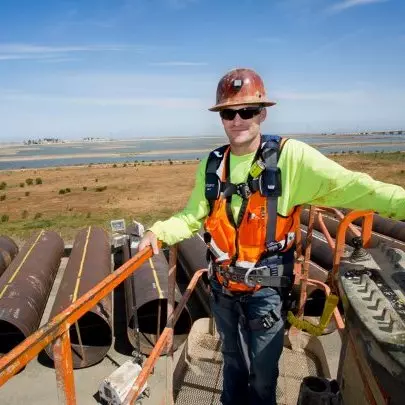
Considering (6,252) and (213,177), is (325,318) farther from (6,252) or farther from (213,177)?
(6,252)

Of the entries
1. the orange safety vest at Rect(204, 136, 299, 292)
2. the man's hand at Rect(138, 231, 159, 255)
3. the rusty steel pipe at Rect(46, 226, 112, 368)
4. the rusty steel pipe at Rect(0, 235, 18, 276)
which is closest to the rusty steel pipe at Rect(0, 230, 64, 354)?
the rusty steel pipe at Rect(46, 226, 112, 368)

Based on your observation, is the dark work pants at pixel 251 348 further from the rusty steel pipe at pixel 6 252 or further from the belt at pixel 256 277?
the rusty steel pipe at pixel 6 252

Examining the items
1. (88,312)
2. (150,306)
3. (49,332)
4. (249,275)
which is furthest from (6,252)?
(49,332)

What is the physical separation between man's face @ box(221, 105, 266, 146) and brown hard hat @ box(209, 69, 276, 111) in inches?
2.5

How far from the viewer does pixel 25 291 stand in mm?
9289

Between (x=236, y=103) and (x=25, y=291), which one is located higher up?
(x=236, y=103)

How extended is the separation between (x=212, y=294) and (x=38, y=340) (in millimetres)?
1900

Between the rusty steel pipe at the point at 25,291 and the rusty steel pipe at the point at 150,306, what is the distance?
2.17 meters

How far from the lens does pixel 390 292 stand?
88.7 inches

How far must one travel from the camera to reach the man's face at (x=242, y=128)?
10.2 feet

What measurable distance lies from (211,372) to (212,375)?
72mm

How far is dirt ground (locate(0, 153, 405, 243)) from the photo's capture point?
22.5m

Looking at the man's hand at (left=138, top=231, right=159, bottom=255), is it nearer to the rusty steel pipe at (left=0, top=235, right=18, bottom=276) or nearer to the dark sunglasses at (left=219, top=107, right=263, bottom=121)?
the dark sunglasses at (left=219, top=107, right=263, bottom=121)

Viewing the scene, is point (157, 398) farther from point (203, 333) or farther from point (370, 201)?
point (370, 201)
